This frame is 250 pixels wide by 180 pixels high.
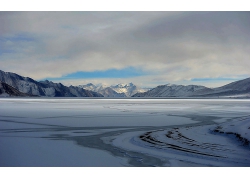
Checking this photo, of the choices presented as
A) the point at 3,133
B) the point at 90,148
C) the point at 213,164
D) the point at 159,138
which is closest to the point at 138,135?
the point at 159,138

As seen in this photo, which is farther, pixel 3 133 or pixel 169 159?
pixel 3 133

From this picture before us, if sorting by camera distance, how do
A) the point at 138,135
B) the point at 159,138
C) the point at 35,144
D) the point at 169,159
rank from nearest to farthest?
the point at 169,159
the point at 35,144
the point at 159,138
the point at 138,135

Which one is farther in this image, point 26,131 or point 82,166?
point 26,131

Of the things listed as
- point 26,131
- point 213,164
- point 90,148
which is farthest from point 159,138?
point 26,131
